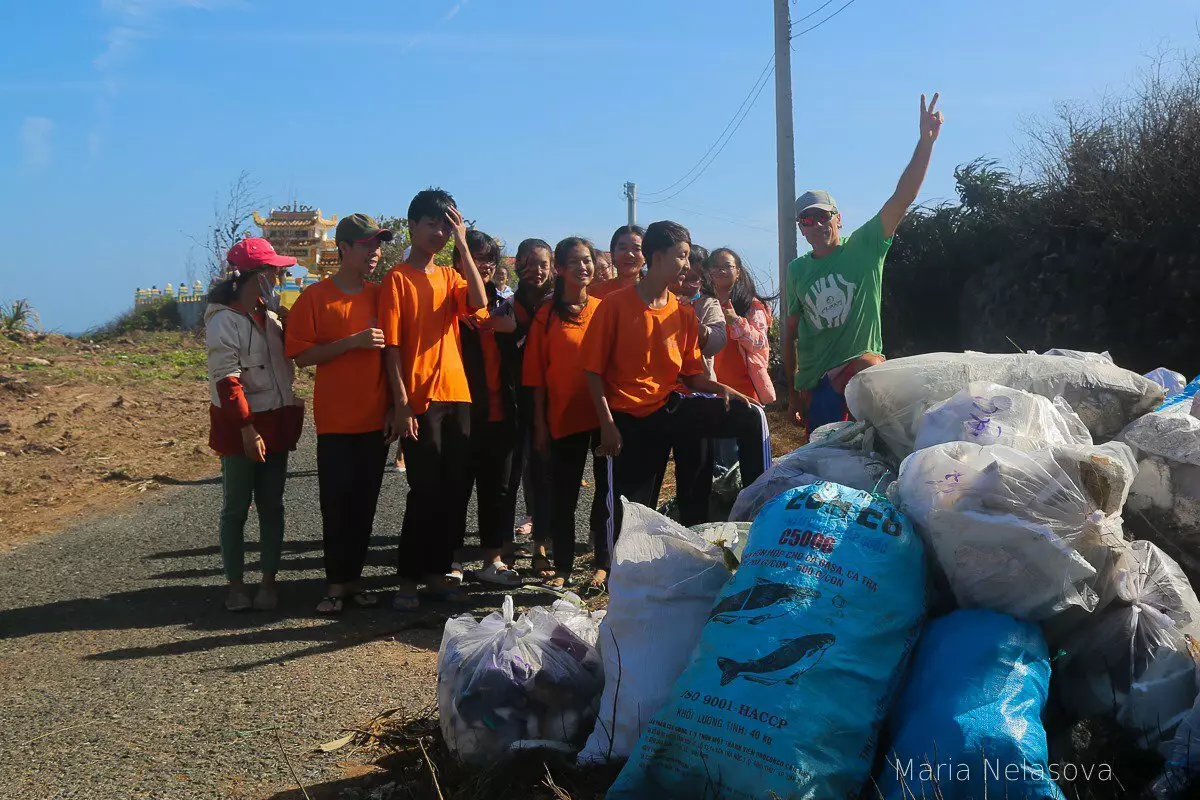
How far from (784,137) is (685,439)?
8.85m

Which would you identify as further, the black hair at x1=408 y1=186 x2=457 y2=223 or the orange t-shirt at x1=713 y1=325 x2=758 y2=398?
the orange t-shirt at x1=713 y1=325 x2=758 y2=398

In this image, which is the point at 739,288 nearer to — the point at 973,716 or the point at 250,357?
the point at 250,357

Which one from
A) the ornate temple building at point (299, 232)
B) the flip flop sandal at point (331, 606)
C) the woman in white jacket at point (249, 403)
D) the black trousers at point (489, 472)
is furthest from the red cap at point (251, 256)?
the ornate temple building at point (299, 232)

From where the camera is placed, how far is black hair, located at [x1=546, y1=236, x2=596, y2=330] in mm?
5164

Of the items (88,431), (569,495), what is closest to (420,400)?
(569,495)

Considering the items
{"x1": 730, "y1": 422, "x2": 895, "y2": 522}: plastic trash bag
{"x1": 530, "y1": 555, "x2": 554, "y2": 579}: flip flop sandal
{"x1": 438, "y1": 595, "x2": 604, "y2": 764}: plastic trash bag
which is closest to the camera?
{"x1": 438, "y1": 595, "x2": 604, "y2": 764}: plastic trash bag

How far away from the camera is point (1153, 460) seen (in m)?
3.03

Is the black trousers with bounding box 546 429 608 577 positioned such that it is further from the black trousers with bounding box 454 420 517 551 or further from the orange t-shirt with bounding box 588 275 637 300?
the orange t-shirt with bounding box 588 275 637 300

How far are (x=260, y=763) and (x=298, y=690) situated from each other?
0.62m

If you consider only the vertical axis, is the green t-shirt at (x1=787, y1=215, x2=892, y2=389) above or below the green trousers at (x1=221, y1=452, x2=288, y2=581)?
above

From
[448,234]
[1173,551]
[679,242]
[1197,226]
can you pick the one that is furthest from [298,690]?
[1197,226]

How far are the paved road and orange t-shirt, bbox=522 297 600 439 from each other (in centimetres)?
89

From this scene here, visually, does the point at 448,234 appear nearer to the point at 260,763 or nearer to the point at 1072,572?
the point at 260,763

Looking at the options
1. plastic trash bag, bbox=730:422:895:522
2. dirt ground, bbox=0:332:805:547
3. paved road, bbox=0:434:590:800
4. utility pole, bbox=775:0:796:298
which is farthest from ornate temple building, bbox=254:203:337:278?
plastic trash bag, bbox=730:422:895:522
